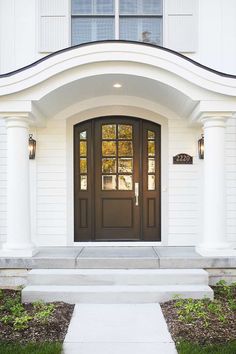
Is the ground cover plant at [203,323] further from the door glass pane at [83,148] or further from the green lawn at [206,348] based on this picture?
the door glass pane at [83,148]

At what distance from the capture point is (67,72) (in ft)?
18.1

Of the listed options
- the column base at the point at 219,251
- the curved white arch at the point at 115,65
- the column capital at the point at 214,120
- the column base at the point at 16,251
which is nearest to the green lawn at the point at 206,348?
the column base at the point at 219,251

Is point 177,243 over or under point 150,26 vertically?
under

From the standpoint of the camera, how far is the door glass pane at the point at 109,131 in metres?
6.97

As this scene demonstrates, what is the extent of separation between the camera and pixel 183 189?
680 centimetres

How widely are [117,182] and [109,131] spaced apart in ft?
3.08

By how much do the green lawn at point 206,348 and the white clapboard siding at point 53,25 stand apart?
5.21 metres

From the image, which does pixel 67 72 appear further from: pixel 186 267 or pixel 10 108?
pixel 186 267

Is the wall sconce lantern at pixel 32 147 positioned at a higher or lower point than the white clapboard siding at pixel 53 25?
lower

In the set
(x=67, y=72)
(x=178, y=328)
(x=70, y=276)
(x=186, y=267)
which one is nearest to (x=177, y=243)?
(x=186, y=267)

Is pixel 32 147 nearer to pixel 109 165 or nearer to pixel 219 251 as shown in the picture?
pixel 109 165

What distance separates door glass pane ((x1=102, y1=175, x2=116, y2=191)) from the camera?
6.95 meters

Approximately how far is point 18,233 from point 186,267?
2.49 metres

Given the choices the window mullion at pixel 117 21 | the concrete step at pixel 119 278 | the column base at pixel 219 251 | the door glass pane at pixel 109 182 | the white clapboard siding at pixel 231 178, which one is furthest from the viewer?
the door glass pane at pixel 109 182
